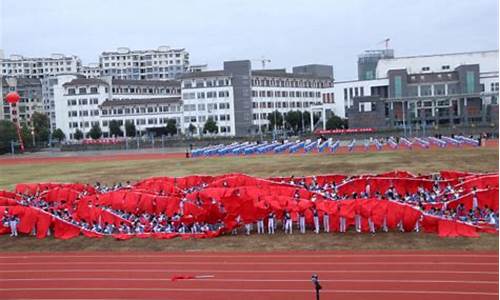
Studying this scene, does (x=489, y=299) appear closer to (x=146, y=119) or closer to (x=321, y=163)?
(x=321, y=163)

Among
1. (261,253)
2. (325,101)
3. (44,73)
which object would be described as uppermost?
(44,73)

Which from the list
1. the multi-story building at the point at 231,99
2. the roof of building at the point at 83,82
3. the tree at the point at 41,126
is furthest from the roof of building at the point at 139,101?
the tree at the point at 41,126

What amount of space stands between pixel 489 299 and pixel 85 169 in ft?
123

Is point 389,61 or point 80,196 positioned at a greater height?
point 389,61

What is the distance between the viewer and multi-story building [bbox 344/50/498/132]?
7712 cm

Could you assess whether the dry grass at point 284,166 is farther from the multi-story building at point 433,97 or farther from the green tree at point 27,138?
the multi-story building at point 433,97

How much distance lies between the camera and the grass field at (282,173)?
16.2 meters

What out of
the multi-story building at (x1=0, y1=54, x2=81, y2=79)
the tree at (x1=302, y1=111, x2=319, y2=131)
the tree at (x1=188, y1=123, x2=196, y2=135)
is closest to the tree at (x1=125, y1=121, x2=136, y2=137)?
the tree at (x1=188, y1=123, x2=196, y2=135)

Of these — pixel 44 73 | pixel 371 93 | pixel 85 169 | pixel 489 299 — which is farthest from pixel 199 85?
pixel 489 299

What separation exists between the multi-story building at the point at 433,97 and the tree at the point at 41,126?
46729mm

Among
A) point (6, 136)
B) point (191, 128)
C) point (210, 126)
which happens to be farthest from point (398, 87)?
point (6, 136)

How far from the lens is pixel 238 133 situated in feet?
283

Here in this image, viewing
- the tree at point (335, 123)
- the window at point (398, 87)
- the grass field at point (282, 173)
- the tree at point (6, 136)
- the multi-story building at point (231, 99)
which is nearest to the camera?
the grass field at point (282, 173)

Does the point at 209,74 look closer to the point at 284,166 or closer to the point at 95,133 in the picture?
the point at 95,133
